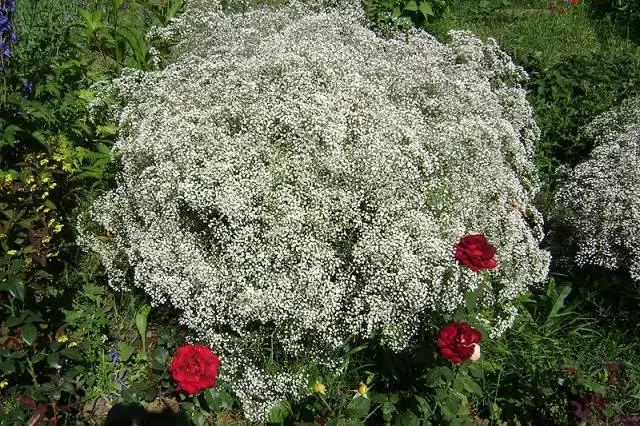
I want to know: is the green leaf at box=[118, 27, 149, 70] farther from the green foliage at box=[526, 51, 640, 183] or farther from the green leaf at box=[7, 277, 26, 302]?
the green foliage at box=[526, 51, 640, 183]

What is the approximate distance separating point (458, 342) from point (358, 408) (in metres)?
0.57

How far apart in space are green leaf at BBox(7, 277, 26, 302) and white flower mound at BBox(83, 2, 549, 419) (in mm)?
776

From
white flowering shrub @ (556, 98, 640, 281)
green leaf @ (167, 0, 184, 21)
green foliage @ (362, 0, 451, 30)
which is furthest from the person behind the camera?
green foliage @ (362, 0, 451, 30)

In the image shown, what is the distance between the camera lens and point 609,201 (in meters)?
4.16

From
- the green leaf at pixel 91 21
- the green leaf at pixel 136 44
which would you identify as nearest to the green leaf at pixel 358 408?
the green leaf at pixel 136 44

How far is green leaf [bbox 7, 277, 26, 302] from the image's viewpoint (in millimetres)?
2717

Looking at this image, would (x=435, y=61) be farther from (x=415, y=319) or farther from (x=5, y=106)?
(x=5, y=106)

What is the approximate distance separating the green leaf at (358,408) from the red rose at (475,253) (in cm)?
79

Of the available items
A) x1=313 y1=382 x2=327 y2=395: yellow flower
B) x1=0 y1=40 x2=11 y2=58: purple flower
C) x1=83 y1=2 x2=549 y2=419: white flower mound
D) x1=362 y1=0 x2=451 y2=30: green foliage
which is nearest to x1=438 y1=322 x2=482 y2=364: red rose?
x1=83 y1=2 x2=549 y2=419: white flower mound

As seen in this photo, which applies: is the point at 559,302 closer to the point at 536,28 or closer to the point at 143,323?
the point at 143,323

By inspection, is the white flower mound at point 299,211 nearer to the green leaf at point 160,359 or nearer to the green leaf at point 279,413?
the green leaf at point 279,413

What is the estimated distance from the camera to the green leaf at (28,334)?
269cm

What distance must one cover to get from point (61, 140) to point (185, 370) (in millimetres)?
2094

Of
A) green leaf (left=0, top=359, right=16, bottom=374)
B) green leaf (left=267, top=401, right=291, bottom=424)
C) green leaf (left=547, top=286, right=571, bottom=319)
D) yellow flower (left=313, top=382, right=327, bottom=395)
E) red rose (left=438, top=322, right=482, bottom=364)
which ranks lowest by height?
green leaf (left=267, top=401, right=291, bottom=424)
